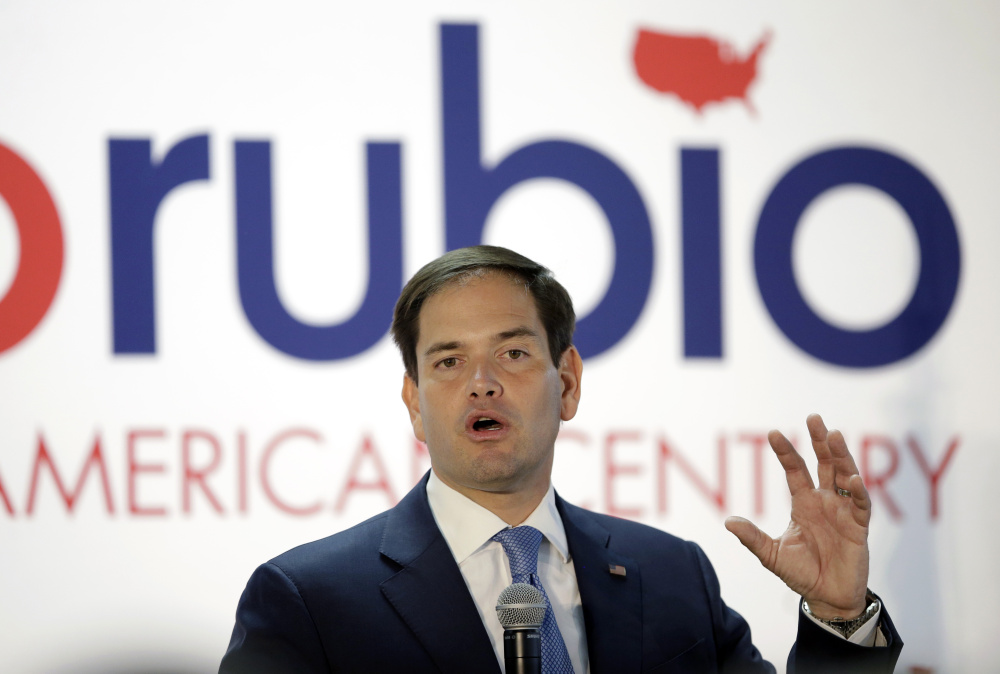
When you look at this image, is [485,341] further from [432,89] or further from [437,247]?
[432,89]

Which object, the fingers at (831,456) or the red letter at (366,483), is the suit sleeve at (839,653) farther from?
the red letter at (366,483)

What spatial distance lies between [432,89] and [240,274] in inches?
38.5

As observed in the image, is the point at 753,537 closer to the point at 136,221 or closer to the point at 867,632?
the point at 867,632

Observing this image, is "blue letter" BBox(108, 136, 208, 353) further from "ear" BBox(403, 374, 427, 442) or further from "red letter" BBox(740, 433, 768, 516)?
"red letter" BBox(740, 433, 768, 516)

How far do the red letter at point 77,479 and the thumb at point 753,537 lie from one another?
233 centimetres

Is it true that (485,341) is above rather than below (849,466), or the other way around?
above

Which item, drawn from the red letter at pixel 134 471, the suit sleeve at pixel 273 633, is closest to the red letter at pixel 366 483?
the red letter at pixel 134 471

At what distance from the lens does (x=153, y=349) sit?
3.68 meters

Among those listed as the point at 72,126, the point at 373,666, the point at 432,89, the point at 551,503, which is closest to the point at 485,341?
the point at 551,503

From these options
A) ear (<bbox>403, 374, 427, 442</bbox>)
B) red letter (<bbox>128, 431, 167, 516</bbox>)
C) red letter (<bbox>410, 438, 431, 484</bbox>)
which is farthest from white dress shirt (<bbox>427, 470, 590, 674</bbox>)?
red letter (<bbox>128, 431, 167, 516</bbox>)

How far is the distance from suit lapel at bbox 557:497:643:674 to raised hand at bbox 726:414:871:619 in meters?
0.33

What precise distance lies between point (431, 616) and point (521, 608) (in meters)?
0.54

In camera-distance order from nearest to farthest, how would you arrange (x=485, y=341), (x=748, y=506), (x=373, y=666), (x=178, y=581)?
(x=373, y=666) → (x=485, y=341) → (x=178, y=581) → (x=748, y=506)

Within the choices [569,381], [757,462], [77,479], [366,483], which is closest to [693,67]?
[757,462]
